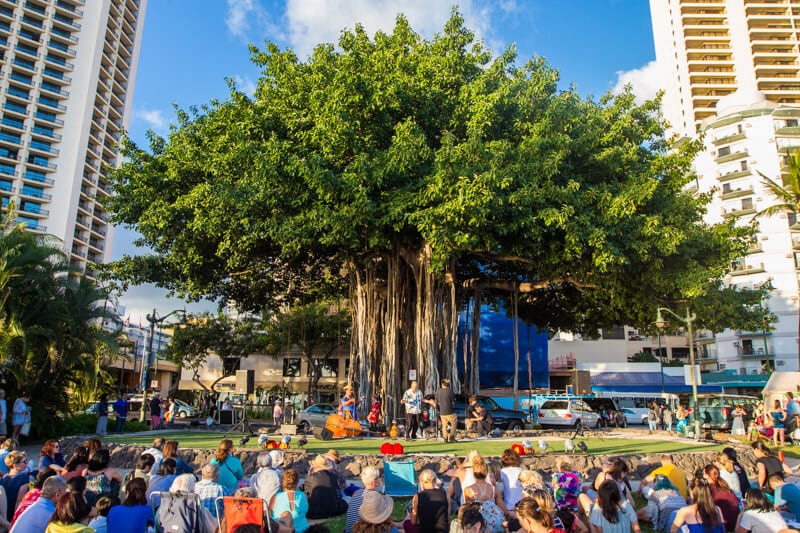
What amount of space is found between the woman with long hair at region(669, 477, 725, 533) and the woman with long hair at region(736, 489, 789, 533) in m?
0.23

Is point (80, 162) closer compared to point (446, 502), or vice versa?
point (446, 502)

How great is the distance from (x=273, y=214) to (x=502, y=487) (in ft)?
35.0

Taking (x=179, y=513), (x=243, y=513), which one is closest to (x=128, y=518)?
(x=179, y=513)

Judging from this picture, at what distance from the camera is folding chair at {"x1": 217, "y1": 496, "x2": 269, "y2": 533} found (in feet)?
19.6

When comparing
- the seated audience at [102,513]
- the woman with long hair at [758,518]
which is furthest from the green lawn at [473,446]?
the woman with long hair at [758,518]

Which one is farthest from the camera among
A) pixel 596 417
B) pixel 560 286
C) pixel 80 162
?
pixel 80 162

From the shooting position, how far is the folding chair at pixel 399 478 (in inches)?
381

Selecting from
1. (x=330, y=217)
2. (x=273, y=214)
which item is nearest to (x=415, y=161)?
(x=330, y=217)

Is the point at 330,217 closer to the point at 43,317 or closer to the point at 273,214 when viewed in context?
the point at 273,214

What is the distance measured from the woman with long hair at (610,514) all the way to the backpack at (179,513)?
404 centimetres

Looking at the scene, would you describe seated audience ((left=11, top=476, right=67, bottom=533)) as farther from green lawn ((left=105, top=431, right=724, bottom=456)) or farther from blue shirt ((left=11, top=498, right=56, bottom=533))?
green lawn ((left=105, top=431, right=724, bottom=456))

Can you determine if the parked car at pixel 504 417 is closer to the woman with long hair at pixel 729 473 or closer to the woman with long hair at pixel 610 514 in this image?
the woman with long hair at pixel 729 473

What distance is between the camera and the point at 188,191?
19.4 meters

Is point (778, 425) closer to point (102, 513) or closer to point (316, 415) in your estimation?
point (316, 415)
